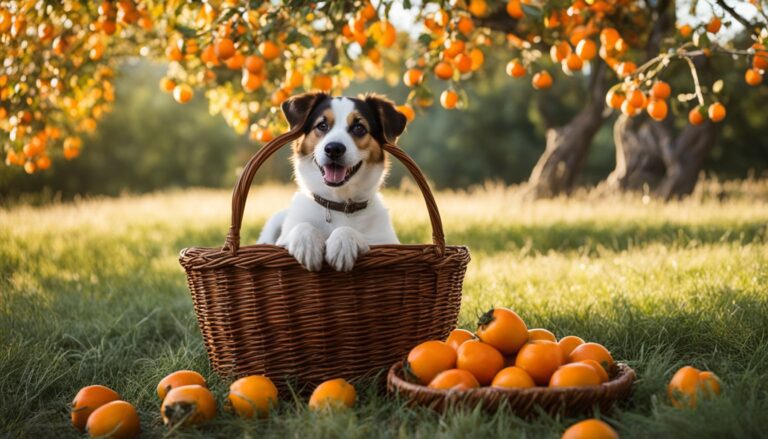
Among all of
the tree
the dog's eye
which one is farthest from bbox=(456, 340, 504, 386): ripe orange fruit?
the tree

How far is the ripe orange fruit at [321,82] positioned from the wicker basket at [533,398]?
2151mm

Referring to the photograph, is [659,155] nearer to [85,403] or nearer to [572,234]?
[572,234]

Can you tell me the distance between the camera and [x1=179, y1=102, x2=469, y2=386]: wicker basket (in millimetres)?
2789

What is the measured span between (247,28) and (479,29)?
3.09m

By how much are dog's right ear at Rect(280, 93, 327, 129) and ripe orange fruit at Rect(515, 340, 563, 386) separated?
1.77m

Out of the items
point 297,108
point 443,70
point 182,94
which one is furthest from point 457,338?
point 182,94

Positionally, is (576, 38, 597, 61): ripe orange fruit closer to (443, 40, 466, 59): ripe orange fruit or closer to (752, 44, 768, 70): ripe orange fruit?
(443, 40, 466, 59): ripe orange fruit

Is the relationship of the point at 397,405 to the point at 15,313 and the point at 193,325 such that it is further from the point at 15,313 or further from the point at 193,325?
the point at 15,313

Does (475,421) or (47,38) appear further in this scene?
(47,38)

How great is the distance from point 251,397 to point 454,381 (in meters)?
0.73

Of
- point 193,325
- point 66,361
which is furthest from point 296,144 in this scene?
point 66,361

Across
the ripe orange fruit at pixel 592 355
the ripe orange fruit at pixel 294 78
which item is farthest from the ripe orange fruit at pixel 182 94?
the ripe orange fruit at pixel 592 355

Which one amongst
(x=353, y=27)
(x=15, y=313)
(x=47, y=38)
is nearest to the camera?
(x=353, y=27)

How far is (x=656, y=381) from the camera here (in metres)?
2.68
